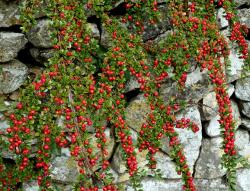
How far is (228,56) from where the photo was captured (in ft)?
14.9

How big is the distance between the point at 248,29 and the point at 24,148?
10.00 ft

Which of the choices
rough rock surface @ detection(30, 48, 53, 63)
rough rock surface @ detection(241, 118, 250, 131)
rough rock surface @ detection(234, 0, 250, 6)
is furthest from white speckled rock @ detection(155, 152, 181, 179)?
rough rock surface @ detection(234, 0, 250, 6)

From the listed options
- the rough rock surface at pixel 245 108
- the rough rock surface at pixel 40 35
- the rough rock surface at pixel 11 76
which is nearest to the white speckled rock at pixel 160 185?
the rough rock surface at pixel 245 108

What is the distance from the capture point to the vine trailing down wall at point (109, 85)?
337cm

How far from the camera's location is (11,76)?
13.4 feet

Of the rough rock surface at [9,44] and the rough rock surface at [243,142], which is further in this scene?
the rough rock surface at [243,142]

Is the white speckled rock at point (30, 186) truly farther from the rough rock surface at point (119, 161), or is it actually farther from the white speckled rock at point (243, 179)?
the white speckled rock at point (243, 179)

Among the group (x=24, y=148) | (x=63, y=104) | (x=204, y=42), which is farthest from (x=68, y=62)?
(x=204, y=42)

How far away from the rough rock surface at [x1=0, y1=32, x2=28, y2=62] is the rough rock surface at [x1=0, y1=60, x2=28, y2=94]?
0.08m

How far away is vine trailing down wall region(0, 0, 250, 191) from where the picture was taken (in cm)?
337

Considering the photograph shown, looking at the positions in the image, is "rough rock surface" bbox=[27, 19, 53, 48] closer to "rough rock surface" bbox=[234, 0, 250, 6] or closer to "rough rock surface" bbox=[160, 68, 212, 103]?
"rough rock surface" bbox=[160, 68, 212, 103]

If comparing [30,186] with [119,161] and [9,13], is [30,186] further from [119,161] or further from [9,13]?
[9,13]

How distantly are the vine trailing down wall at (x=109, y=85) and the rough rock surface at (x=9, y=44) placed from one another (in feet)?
0.99

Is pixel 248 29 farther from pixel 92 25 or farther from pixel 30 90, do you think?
pixel 30 90
